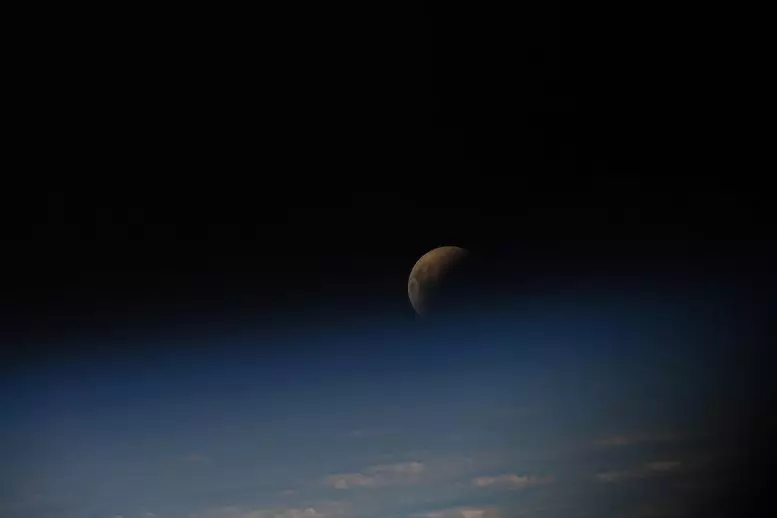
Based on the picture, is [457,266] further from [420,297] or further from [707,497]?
[707,497]

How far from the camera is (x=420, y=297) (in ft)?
29.0

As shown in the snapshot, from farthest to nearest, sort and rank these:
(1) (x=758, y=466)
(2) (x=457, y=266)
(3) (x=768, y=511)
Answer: (1) (x=758, y=466) → (3) (x=768, y=511) → (2) (x=457, y=266)

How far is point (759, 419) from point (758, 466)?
97 centimetres

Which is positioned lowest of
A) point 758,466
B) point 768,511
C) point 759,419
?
point 768,511

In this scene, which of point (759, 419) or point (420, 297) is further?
point (759, 419)

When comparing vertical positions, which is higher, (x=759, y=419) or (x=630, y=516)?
(x=759, y=419)

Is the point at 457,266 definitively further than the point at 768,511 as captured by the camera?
No

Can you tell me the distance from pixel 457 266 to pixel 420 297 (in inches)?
29.6

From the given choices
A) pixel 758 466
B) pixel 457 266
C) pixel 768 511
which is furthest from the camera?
pixel 758 466

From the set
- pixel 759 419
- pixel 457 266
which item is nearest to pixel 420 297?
pixel 457 266

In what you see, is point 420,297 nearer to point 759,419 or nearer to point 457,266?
point 457,266

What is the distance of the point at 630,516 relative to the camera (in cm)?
1285

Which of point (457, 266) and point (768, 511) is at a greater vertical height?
point (457, 266)

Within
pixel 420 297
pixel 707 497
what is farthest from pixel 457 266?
pixel 707 497
